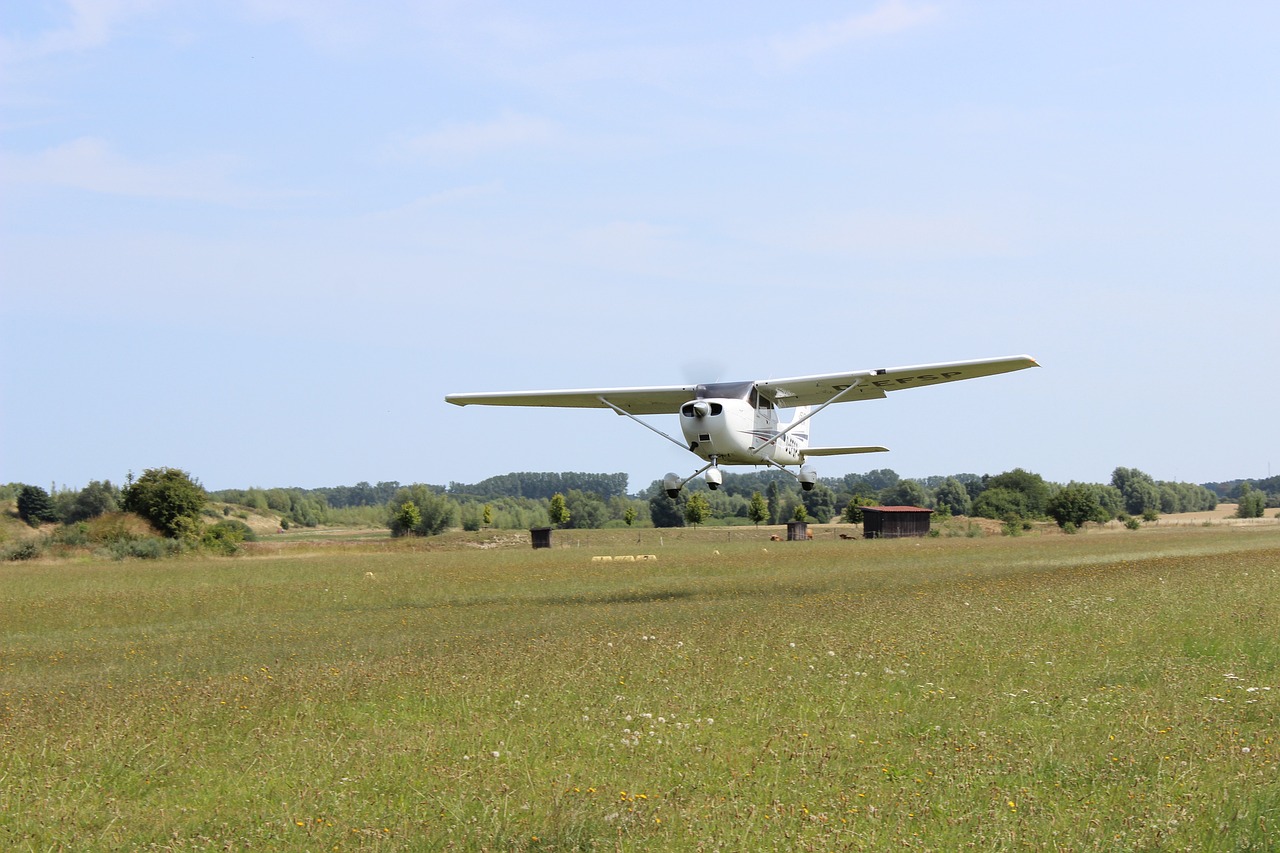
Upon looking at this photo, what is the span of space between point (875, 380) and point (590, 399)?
7.41 metres

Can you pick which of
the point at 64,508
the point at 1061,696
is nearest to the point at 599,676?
the point at 1061,696

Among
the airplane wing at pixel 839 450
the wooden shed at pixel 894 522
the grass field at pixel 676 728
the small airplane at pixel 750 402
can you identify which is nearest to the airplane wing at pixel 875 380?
the small airplane at pixel 750 402

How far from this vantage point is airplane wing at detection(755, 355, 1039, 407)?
24.7 metres

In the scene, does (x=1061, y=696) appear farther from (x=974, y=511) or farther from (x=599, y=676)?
(x=974, y=511)

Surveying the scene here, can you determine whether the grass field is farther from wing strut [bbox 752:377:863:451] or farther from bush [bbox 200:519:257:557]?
bush [bbox 200:519:257:557]

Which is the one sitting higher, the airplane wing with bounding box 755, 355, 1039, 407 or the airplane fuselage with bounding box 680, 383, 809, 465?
the airplane wing with bounding box 755, 355, 1039, 407

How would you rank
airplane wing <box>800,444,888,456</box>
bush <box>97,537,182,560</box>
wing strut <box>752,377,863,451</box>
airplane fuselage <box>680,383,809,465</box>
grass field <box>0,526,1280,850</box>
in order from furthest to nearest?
1. bush <box>97,537,182,560</box>
2. airplane wing <box>800,444,888,456</box>
3. wing strut <box>752,377,863,451</box>
4. airplane fuselage <box>680,383,809,465</box>
5. grass field <box>0,526,1280,850</box>

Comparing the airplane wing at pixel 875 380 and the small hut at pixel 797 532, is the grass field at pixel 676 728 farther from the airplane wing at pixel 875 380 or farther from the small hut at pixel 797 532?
the small hut at pixel 797 532

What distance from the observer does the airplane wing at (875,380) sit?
24666 mm

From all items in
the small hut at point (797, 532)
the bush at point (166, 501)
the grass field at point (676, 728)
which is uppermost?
the bush at point (166, 501)

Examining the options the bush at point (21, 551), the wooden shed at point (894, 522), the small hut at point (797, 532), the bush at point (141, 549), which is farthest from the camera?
the wooden shed at point (894, 522)

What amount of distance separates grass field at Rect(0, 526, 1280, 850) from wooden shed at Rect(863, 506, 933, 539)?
47.4m

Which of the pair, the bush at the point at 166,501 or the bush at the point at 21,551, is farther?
the bush at the point at 166,501

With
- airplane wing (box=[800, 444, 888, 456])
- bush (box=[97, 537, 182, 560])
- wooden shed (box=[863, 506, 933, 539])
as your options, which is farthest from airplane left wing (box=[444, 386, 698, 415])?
wooden shed (box=[863, 506, 933, 539])
